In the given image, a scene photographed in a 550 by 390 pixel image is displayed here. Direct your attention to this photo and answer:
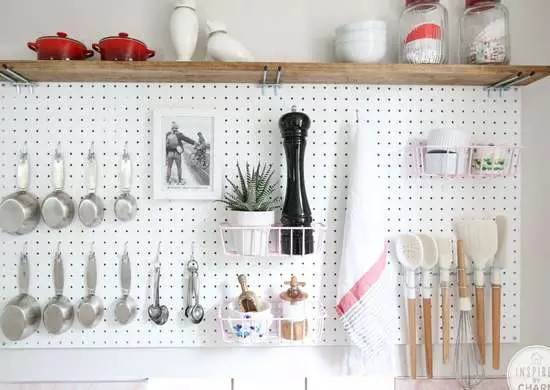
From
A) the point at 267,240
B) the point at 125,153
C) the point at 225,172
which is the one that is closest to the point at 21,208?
the point at 125,153

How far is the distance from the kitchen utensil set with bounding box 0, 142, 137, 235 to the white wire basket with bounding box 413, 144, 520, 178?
2.64 feet

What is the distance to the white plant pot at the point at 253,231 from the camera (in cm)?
103

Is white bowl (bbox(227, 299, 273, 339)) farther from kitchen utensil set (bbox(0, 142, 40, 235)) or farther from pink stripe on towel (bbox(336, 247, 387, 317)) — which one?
kitchen utensil set (bbox(0, 142, 40, 235))

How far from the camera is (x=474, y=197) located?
1.16 metres

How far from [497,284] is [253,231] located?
2.25 ft

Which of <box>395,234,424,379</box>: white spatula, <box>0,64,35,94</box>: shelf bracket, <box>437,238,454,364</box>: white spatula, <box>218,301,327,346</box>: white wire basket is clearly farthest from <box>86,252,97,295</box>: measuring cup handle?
<box>437,238,454,364</box>: white spatula

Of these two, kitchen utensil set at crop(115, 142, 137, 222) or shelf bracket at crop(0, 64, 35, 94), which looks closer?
shelf bracket at crop(0, 64, 35, 94)

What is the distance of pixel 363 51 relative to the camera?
103 centimetres

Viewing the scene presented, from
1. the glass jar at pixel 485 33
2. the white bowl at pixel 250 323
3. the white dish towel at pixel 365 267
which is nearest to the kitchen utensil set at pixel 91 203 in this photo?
the white bowl at pixel 250 323

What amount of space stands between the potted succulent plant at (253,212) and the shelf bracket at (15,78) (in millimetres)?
607

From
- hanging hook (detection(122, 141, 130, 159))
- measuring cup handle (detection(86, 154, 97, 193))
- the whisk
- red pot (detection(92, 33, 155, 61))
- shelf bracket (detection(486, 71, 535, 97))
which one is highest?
red pot (detection(92, 33, 155, 61))

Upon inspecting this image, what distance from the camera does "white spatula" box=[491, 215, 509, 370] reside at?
3.66 ft

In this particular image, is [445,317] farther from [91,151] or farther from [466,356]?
[91,151]

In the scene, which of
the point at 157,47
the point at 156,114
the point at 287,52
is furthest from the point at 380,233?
the point at 157,47
